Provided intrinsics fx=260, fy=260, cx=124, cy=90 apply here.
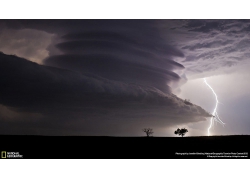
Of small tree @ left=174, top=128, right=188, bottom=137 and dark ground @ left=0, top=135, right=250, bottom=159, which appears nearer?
dark ground @ left=0, top=135, right=250, bottom=159

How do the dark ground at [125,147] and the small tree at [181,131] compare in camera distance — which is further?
the small tree at [181,131]

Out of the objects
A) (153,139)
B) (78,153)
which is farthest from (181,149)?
(78,153)

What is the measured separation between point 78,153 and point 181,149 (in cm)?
325

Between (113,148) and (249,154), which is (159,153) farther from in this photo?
(249,154)

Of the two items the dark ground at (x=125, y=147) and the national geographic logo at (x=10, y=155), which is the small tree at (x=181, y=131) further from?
the national geographic logo at (x=10, y=155)

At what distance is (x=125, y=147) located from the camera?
868cm

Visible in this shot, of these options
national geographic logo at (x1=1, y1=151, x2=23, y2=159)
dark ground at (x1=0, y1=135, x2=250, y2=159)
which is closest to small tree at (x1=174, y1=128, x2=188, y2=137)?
dark ground at (x1=0, y1=135, x2=250, y2=159)

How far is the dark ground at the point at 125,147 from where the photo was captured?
7945 millimetres

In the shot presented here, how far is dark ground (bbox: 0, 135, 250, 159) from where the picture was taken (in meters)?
7.95

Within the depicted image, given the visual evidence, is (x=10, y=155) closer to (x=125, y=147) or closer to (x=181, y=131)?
(x=125, y=147)

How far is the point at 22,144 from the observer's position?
8.32m

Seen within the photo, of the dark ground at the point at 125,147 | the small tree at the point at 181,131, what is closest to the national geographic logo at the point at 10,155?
the dark ground at the point at 125,147

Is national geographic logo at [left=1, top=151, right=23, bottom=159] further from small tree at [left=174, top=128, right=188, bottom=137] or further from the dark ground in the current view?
small tree at [left=174, top=128, right=188, bottom=137]

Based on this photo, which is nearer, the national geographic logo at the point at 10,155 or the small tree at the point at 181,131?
the national geographic logo at the point at 10,155
